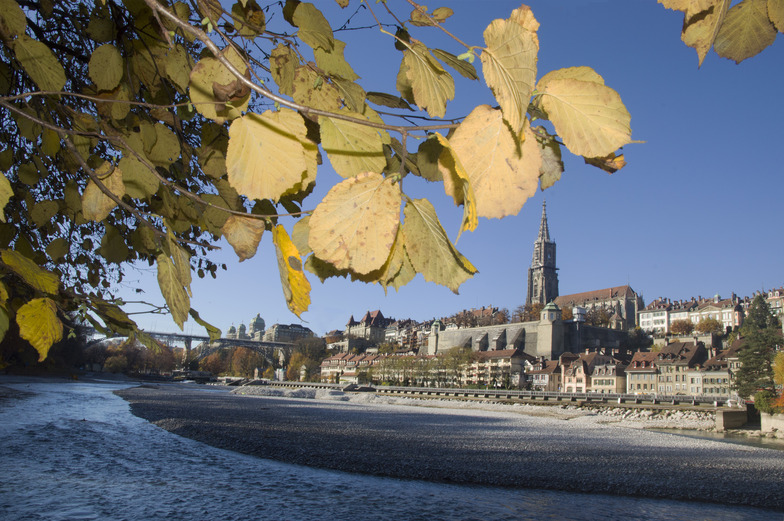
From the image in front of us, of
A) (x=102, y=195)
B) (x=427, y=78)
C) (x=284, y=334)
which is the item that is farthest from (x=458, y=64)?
(x=284, y=334)

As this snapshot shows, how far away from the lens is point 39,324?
1051 mm

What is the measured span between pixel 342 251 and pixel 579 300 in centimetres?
11586

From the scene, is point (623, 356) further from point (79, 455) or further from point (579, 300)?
point (79, 455)

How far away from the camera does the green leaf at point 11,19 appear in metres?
1.10

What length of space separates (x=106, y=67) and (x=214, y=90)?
642 mm

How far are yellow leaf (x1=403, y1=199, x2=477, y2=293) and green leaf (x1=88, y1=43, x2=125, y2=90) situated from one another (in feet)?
3.03

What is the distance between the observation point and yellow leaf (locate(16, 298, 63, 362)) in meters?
1.02

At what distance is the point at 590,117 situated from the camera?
1.85 feet

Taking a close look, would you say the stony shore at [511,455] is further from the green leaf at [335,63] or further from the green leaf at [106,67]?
the green leaf at [335,63]

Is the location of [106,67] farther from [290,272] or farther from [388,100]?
[290,272]

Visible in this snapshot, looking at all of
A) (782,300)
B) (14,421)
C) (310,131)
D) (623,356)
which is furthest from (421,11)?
(782,300)

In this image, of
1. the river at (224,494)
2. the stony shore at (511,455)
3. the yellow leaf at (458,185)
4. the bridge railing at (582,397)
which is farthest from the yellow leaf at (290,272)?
the bridge railing at (582,397)

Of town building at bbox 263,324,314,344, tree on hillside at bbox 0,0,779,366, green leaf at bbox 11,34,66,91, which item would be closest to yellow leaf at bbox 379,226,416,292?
tree on hillside at bbox 0,0,779,366

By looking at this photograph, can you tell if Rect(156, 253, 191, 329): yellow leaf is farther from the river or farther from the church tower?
the church tower
